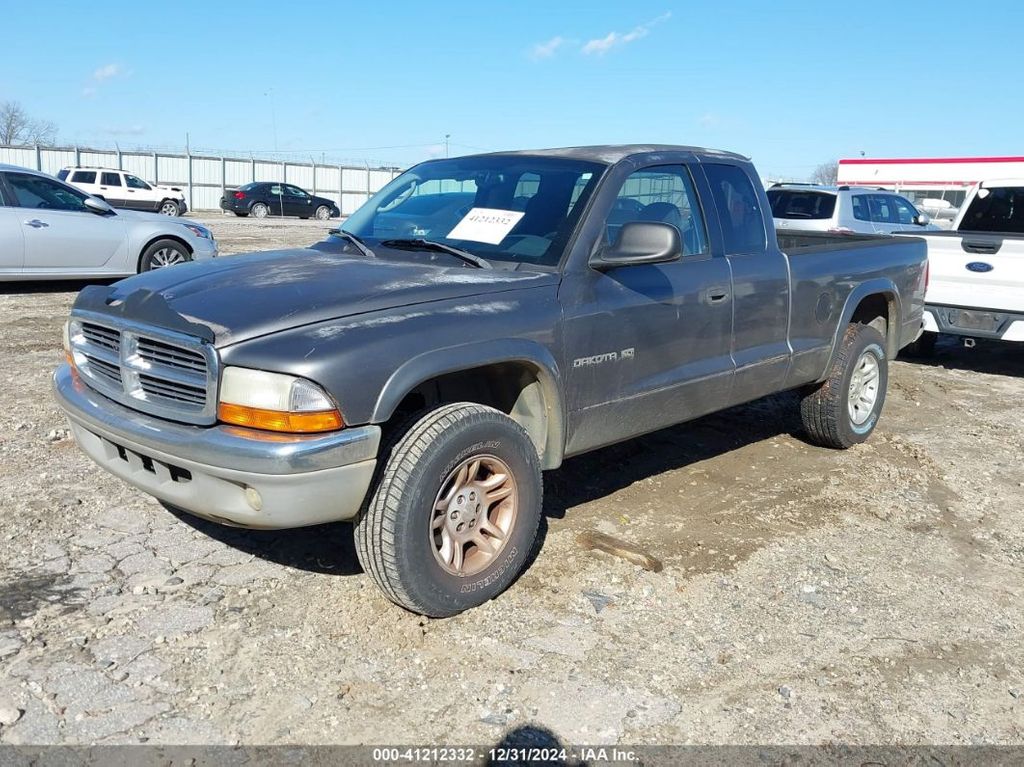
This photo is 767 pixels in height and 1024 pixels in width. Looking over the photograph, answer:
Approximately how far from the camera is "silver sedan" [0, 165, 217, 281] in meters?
10.1

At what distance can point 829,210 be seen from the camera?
42.1 feet

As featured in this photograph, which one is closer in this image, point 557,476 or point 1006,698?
point 1006,698

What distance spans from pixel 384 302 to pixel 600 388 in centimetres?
113

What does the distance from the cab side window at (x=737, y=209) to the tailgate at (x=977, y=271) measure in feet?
12.3

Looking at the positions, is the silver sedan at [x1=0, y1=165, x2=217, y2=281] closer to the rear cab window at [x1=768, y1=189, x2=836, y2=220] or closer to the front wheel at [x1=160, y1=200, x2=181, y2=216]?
the rear cab window at [x1=768, y1=189, x2=836, y2=220]

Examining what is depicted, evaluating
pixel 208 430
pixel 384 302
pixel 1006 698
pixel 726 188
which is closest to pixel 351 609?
pixel 208 430

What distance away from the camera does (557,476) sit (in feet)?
17.1

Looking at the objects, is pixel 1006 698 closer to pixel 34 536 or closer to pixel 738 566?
pixel 738 566

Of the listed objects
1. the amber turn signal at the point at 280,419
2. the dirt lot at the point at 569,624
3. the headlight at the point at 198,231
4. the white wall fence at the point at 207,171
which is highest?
the white wall fence at the point at 207,171

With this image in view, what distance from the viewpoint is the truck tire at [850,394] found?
567cm

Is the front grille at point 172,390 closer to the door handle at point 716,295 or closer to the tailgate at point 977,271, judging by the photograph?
the door handle at point 716,295

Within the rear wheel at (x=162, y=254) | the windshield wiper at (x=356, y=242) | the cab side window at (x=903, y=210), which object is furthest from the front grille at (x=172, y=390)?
the cab side window at (x=903, y=210)

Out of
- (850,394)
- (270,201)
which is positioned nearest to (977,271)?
(850,394)

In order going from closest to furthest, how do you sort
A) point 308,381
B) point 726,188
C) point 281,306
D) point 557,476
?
point 308,381, point 281,306, point 726,188, point 557,476
